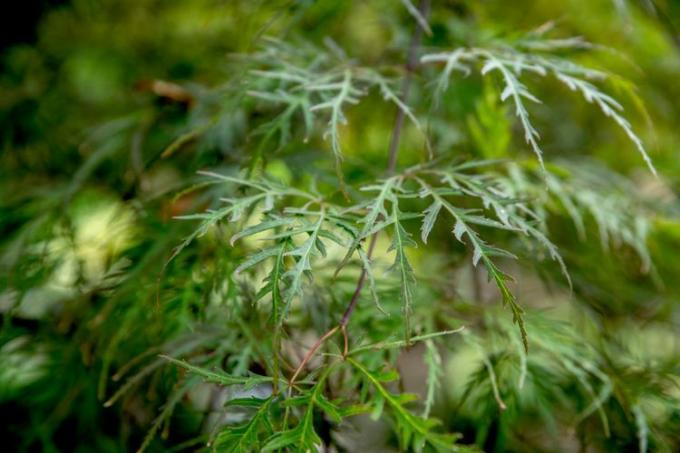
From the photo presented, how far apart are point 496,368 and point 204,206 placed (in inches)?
15.9

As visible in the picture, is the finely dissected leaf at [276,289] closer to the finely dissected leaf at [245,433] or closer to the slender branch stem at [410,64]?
the finely dissected leaf at [245,433]

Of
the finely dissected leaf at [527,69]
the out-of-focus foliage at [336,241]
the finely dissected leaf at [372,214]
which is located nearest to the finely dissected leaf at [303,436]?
the out-of-focus foliage at [336,241]

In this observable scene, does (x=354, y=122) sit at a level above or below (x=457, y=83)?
below

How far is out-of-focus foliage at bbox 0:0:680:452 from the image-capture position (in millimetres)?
563

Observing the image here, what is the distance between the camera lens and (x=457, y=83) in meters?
0.93

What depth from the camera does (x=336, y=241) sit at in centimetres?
53

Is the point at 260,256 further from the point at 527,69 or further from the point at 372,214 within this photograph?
the point at 527,69

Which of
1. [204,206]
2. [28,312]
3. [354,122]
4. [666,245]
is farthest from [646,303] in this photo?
[28,312]

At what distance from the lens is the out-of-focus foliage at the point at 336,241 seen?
563mm

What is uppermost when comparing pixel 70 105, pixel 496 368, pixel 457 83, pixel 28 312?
pixel 457 83

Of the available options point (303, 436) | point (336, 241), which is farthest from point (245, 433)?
point (336, 241)

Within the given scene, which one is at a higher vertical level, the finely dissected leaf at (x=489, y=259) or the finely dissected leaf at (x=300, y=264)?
the finely dissected leaf at (x=489, y=259)

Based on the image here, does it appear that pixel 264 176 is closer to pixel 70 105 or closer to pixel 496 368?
pixel 496 368

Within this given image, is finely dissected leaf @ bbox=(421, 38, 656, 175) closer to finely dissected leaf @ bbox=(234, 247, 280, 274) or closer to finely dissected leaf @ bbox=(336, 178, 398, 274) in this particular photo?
finely dissected leaf @ bbox=(336, 178, 398, 274)
